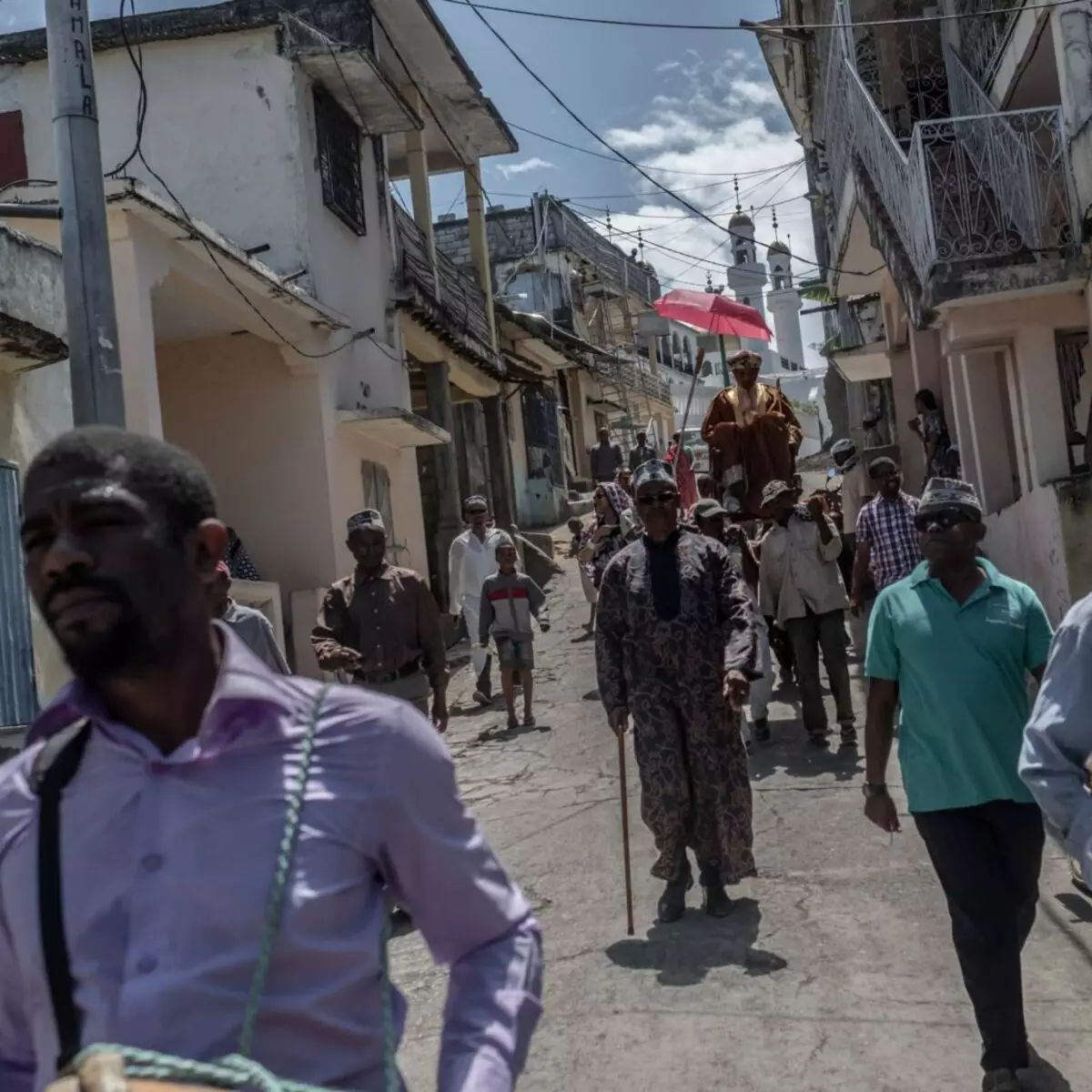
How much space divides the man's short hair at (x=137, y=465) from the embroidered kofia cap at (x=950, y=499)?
3086 mm

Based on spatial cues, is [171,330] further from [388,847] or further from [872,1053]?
[388,847]

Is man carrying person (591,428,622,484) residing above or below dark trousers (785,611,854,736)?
above

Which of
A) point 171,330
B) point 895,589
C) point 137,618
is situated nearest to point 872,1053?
point 895,589

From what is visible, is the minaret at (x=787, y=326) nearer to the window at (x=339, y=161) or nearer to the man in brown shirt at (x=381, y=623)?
the window at (x=339, y=161)

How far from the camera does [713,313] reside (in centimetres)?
1387

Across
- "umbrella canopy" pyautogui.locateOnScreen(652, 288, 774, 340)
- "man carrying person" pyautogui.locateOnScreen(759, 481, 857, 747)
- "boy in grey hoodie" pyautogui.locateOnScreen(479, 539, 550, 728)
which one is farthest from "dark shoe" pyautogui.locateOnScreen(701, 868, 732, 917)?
"umbrella canopy" pyautogui.locateOnScreen(652, 288, 774, 340)

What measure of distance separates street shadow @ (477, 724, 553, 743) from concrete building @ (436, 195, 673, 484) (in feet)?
52.6

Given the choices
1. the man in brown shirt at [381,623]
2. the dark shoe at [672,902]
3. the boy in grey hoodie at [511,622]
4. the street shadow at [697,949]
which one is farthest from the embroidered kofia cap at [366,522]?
the boy in grey hoodie at [511,622]

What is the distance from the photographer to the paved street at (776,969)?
14.4 ft

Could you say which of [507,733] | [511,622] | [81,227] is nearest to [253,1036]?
[81,227]

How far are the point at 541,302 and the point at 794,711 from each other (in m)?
23.9

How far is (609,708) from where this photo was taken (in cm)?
620

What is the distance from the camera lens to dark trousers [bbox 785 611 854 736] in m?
8.70

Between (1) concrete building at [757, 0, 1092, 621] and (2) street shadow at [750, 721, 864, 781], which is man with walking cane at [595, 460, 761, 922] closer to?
(2) street shadow at [750, 721, 864, 781]
